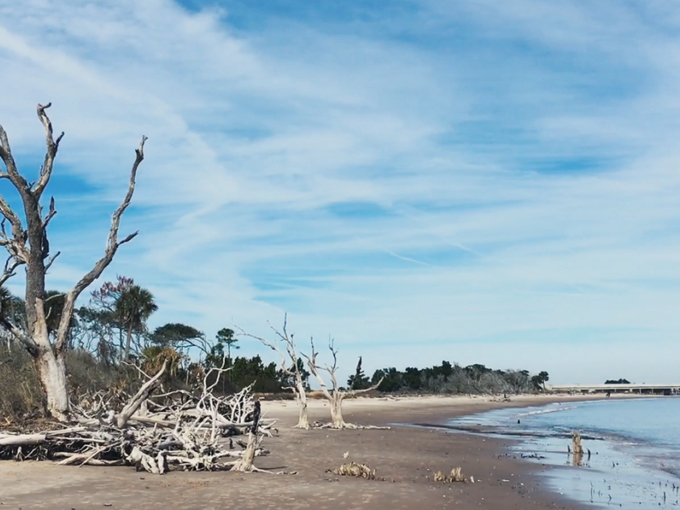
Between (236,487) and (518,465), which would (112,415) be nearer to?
(236,487)

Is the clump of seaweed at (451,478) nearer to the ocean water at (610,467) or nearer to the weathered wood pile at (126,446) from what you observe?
the ocean water at (610,467)

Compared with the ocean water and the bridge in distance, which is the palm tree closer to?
the ocean water

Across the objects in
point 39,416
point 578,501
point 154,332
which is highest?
point 154,332

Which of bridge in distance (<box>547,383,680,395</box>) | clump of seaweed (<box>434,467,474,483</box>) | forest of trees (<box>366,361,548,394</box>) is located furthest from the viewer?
bridge in distance (<box>547,383,680,395</box>)

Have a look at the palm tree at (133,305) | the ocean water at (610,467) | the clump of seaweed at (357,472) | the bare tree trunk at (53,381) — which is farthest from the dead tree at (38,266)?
the palm tree at (133,305)

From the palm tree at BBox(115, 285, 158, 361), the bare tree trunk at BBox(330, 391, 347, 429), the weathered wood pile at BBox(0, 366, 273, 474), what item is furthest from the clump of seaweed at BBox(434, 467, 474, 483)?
the palm tree at BBox(115, 285, 158, 361)

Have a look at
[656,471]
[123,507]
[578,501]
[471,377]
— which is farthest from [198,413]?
[471,377]

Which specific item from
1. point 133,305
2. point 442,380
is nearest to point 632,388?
point 442,380

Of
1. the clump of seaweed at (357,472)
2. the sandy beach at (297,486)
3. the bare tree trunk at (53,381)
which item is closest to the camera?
the sandy beach at (297,486)

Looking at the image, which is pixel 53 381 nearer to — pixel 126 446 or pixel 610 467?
pixel 126 446

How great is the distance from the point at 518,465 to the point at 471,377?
80075 mm

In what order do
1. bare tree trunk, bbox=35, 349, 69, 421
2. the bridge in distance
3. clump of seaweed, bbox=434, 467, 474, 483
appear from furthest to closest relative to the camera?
1. the bridge in distance
2. bare tree trunk, bbox=35, 349, 69, 421
3. clump of seaweed, bbox=434, 467, 474, 483

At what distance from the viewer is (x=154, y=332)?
204 ft

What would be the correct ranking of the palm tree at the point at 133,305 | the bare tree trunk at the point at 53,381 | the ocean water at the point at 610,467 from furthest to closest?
the palm tree at the point at 133,305 < the bare tree trunk at the point at 53,381 < the ocean water at the point at 610,467
